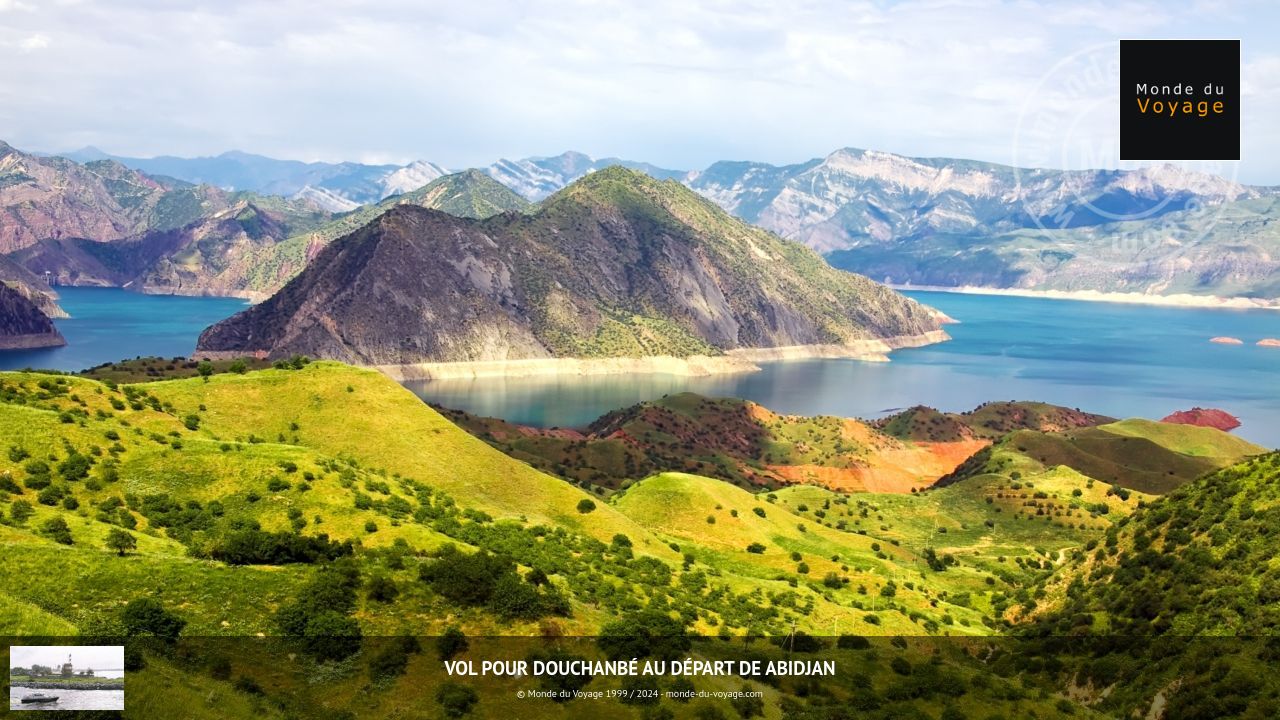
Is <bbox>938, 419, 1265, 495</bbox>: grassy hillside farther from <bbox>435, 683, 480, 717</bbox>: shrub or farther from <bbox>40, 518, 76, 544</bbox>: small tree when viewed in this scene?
<bbox>40, 518, 76, 544</bbox>: small tree

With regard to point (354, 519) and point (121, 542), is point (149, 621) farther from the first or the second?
point (354, 519)

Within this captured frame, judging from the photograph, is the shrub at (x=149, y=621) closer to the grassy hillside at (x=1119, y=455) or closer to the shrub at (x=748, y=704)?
the shrub at (x=748, y=704)

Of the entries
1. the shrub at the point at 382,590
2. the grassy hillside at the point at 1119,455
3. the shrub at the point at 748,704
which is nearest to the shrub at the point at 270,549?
the shrub at the point at 382,590

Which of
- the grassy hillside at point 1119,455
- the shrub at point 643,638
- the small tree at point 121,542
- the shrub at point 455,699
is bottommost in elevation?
the grassy hillside at point 1119,455

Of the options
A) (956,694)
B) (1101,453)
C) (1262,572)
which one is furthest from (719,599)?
(1101,453)

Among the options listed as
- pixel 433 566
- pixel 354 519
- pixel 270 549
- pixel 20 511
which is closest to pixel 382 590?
pixel 433 566

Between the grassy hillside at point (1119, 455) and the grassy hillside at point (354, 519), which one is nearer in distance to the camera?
the grassy hillside at point (354, 519)

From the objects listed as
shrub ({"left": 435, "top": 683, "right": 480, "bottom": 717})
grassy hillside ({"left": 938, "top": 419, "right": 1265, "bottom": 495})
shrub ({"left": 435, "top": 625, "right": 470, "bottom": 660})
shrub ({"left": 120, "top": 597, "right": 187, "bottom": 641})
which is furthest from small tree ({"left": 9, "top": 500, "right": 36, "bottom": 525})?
grassy hillside ({"left": 938, "top": 419, "right": 1265, "bottom": 495})

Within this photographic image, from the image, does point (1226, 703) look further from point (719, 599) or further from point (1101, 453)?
point (1101, 453)
